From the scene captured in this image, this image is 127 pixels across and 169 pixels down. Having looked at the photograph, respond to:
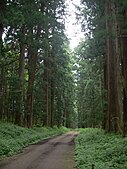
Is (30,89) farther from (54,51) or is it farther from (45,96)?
(45,96)

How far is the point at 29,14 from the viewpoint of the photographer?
16078mm

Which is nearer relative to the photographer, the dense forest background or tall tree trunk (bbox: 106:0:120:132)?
the dense forest background

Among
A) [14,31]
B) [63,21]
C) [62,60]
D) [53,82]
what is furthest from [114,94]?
[53,82]

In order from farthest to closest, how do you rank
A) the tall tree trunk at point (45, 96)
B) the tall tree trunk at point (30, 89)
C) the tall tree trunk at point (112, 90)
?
the tall tree trunk at point (45, 96) < the tall tree trunk at point (30, 89) < the tall tree trunk at point (112, 90)

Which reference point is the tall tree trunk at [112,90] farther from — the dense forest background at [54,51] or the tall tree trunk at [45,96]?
the tall tree trunk at [45,96]

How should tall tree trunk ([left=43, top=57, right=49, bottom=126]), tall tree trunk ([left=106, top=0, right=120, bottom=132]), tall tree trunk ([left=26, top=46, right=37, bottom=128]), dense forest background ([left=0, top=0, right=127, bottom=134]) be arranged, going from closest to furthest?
dense forest background ([left=0, top=0, right=127, bottom=134]), tall tree trunk ([left=106, top=0, right=120, bottom=132]), tall tree trunk ([left=26, top=46, right=37, bottom=128]), tall tree trunk ([left=43, top=57, right=49, bottom=126])

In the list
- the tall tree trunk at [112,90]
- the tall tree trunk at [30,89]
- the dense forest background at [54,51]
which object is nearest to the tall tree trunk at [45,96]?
the dense forest background at [54,51]

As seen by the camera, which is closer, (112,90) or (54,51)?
(112,90)

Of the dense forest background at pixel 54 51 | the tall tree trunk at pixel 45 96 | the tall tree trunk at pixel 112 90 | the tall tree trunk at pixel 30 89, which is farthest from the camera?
the tall tree trunk at pixel 45 96

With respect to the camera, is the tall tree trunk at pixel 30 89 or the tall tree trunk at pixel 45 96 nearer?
the tall tree trunk at pixel 30 89

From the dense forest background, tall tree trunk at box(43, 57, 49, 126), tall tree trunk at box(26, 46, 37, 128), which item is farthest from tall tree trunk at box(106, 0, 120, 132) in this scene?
tall tree trunk at box(43, 57, 49, 126)

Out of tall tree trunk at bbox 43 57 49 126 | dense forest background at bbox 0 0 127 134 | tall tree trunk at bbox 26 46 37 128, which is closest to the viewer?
dense forest background at bbox 0 0 127 134

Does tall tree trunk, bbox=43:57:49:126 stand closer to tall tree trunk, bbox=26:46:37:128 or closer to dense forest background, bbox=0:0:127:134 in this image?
dense forest background, bbox=0:0:127:134

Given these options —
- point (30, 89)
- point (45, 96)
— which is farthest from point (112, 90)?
point (45, 96)
